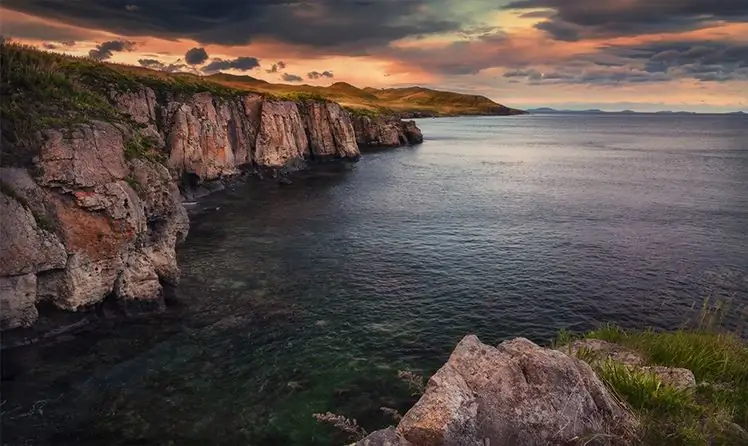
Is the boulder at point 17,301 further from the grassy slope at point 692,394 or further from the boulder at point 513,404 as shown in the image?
the grassy slope at point 692,394

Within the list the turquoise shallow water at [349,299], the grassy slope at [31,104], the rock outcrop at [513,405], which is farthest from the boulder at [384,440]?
the grassy slope at [31,104]

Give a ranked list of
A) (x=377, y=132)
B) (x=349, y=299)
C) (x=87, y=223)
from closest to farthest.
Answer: (x=87, y=223) < (x=349, y=299) < (x=377, y=132)

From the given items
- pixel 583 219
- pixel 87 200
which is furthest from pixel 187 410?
pixel 583 219

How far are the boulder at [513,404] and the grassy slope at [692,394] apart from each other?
0.80 m

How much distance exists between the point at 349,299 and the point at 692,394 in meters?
22.0

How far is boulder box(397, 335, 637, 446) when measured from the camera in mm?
10234

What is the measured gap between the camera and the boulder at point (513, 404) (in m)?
10.2

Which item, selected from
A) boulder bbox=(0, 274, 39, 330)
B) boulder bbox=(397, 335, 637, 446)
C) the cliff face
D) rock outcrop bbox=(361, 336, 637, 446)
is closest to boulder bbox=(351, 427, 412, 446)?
rock outcrop bbox=(361, 336, 637, 446)

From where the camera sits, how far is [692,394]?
13023mm

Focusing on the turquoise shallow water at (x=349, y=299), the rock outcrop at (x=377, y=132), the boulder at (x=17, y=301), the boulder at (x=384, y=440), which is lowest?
the turquoise shallow water at (x=349, y=299)

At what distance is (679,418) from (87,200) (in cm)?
2719

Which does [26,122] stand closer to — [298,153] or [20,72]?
[20,72]

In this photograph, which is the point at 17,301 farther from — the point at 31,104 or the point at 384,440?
the point at 384,440

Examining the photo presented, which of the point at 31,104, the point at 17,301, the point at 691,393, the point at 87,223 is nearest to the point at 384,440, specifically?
the point at 691,393
